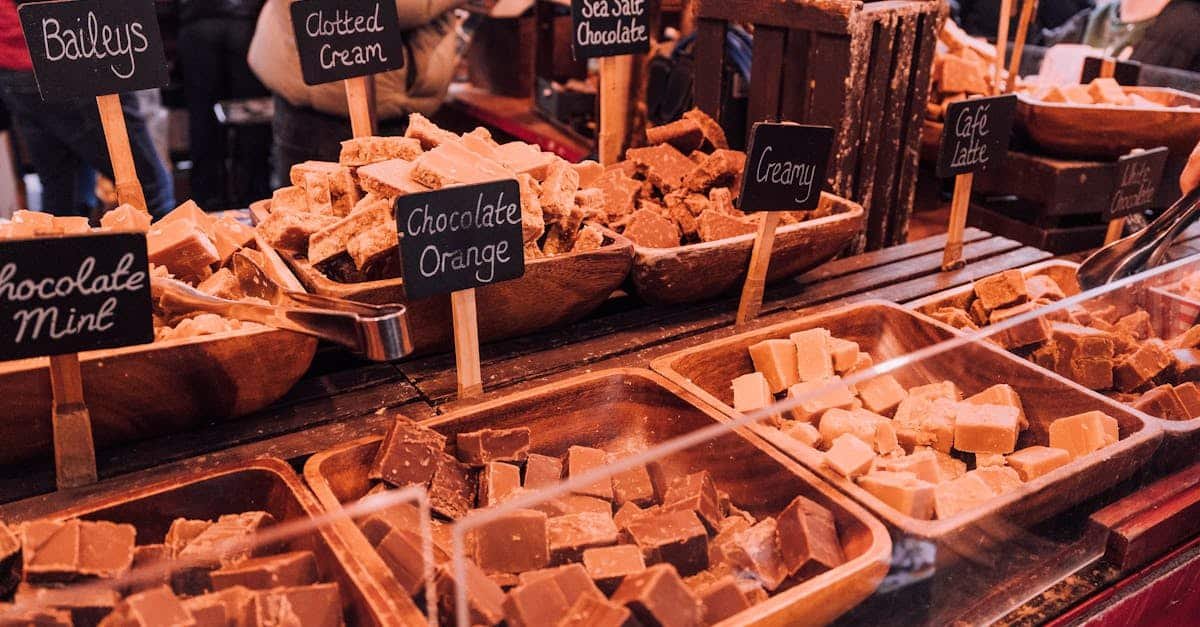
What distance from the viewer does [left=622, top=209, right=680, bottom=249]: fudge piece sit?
1.98 m

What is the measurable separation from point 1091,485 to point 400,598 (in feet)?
3.67

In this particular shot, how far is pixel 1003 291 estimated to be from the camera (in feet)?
6.64

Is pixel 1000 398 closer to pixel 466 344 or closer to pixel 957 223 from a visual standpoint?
pixel 957 223

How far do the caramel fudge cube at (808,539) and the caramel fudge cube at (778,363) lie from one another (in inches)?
16.4

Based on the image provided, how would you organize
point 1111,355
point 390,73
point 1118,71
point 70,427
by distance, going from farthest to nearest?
point 390,73 < point 1118,71 < point 1111,355 < point 70,427

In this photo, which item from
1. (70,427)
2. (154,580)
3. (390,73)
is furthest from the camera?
(390,73)

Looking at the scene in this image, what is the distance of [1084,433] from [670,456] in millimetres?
724

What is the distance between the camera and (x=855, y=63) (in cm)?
232

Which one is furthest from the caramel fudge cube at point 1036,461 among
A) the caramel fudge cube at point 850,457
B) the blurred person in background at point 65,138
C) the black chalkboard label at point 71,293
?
the blurred person in background at point 65,138

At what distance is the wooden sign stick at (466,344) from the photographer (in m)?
1.57

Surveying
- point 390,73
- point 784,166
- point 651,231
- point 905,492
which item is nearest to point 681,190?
point 651,231

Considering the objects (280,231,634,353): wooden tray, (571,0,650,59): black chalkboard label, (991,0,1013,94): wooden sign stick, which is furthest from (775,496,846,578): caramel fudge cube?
(991,0,1013,94): wooden sign stick

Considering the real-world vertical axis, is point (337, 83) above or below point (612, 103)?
below

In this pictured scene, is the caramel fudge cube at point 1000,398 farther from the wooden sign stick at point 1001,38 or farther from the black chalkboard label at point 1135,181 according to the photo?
the wooden sign stick at point 1001,38
